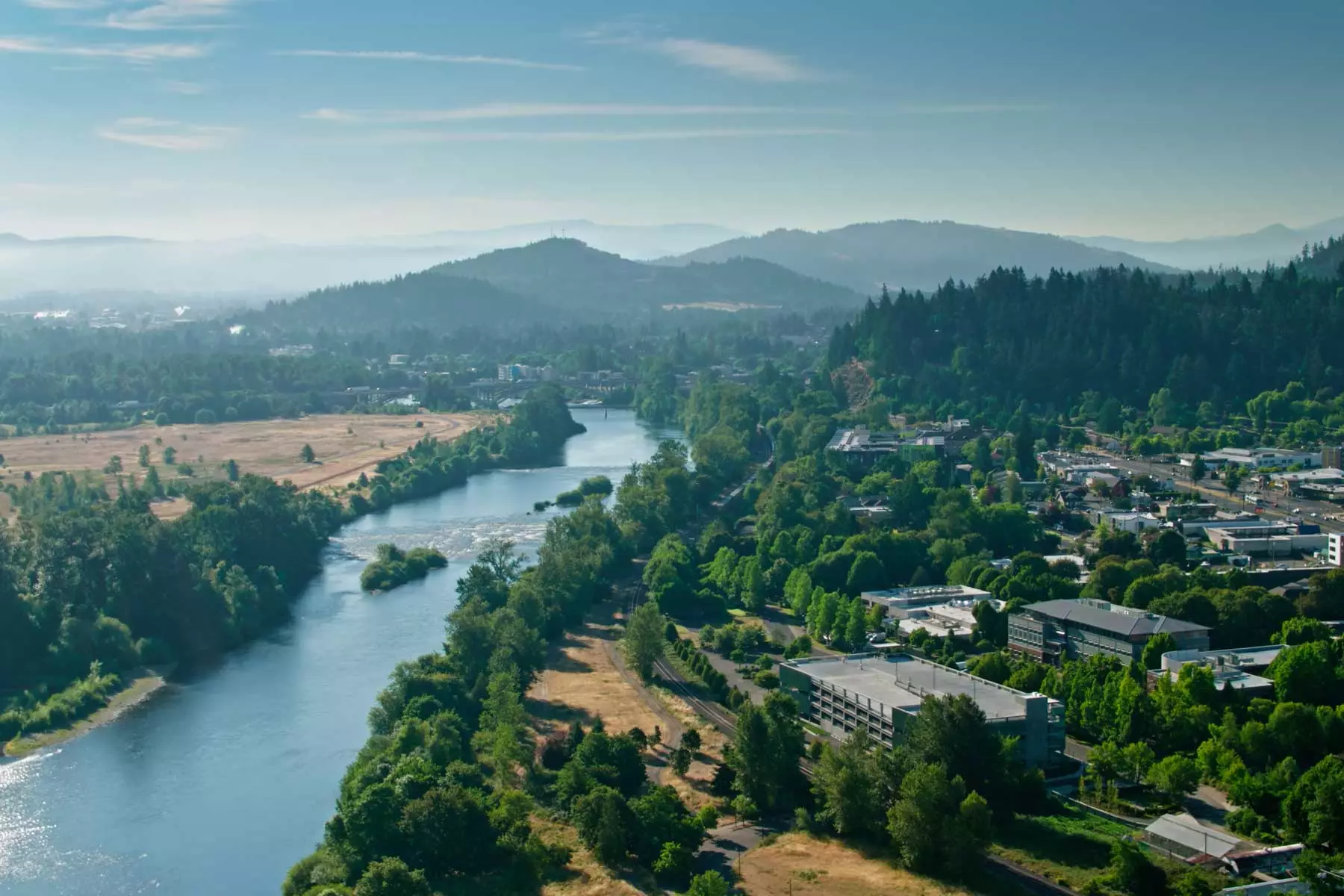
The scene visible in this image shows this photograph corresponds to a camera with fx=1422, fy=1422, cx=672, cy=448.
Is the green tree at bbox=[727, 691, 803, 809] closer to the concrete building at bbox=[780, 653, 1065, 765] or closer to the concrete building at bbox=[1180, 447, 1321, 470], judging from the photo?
the concrete building at bbox=[780, 653, 1065, 765]

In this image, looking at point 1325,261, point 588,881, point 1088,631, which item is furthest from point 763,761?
point 1325,261

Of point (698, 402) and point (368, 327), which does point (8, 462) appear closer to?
point (698, 402)

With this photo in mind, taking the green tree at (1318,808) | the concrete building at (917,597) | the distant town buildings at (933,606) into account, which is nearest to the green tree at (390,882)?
the green tree at (1318,808)

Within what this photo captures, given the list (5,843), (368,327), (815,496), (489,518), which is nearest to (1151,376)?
(815,496)

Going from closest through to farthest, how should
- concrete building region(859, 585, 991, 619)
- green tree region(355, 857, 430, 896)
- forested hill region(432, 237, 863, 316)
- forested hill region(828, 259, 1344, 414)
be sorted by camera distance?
green tree region(355, 857, 430, 896)
concrete building region(859, 585, 991, 619)
forested hill region(828, 259, 1344, 414)
forested hill region(432, 237, 863, 316)

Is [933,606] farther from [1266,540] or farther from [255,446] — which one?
[255,446]

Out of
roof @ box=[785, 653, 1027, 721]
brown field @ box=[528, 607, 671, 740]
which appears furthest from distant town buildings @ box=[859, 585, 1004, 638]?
brown field @ box=[528, 607, 671, 740]
